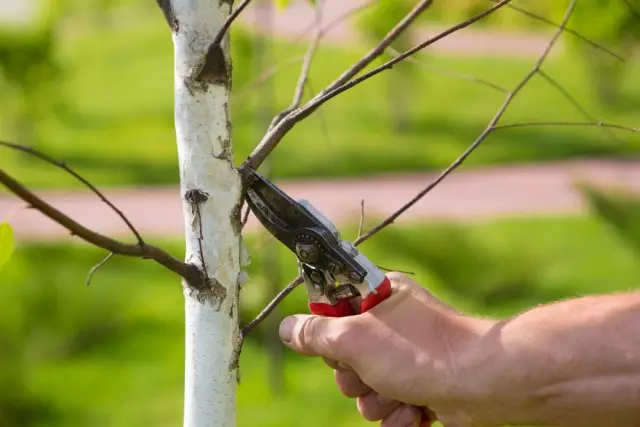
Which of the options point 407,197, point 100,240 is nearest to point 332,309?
point 100,240

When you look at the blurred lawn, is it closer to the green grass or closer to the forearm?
the green grass

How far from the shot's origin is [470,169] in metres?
7.55

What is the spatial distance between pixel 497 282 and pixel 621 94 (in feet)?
A: 19.1

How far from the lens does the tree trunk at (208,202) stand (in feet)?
3.25

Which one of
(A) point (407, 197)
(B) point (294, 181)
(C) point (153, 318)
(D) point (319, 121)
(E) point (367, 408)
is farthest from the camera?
(D) point (319, 121)

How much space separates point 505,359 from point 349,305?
0.80ft

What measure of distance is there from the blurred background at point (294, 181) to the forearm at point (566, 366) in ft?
1.26

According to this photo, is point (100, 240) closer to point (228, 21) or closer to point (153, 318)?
point (228, 21)

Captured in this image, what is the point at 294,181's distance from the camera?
7.08 meters

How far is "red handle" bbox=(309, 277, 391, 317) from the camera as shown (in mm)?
1128

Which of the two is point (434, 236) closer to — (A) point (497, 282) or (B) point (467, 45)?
(A) point (497, 282)

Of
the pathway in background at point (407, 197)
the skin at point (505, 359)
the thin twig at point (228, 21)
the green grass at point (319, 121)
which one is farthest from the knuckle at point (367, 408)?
the green grass at point (319, 121)

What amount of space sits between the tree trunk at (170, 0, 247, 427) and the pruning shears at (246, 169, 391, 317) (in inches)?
3.3

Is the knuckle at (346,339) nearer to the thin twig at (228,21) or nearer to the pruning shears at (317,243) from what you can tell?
the pruning shears at (317,243)
